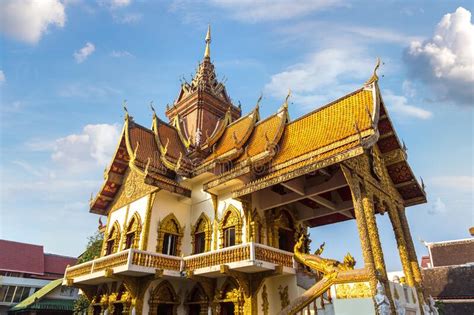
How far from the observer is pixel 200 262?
33.9 ft

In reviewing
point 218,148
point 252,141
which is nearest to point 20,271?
point 218,148

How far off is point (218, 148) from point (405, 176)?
7.24 meters

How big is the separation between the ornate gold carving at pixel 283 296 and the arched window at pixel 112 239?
21.4 ft

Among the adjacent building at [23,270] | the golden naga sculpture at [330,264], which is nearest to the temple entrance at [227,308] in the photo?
the golden naga sculpture at [330,264]

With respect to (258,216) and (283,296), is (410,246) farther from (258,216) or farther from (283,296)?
(258,216)

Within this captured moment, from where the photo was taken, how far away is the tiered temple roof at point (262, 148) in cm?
968

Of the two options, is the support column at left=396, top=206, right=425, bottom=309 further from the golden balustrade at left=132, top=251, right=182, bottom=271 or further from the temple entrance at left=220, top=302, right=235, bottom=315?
the golden balustrade at left=132, top=251, right=182, bottom=271

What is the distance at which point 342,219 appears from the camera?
14195 millimetres

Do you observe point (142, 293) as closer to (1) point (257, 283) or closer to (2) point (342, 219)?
(1) point (257, 283)

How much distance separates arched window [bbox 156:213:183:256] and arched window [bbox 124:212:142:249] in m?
0.80

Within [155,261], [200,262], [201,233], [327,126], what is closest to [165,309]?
[155,261]

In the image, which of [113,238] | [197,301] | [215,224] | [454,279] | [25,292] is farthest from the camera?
[25,292]

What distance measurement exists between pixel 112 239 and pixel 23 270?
21.2m

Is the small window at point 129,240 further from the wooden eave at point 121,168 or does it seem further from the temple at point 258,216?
the wooden eave at point 121,168
